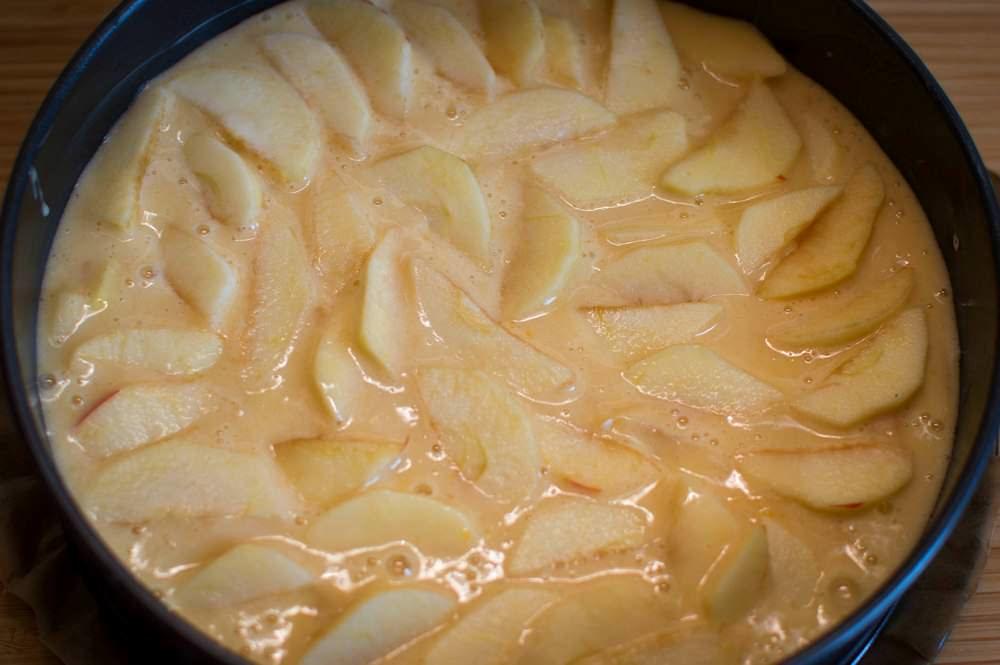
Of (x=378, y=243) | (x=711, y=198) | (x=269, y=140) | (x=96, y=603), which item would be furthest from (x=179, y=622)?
(x=711, y=198)

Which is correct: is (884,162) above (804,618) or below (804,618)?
above

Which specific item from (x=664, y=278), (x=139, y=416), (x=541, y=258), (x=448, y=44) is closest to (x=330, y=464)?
(x=139, y=416)

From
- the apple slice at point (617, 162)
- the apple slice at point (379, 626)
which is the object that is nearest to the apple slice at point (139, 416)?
the apple slice at point (379, 626)

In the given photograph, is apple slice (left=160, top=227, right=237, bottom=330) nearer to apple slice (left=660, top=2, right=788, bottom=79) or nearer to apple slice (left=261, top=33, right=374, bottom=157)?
apple slice (left=261, top=33, right=374, bottom=157)

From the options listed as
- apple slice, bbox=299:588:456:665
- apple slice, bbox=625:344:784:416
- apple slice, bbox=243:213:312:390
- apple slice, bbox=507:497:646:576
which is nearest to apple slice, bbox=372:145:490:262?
apple slice, bbox=243:213:312:390

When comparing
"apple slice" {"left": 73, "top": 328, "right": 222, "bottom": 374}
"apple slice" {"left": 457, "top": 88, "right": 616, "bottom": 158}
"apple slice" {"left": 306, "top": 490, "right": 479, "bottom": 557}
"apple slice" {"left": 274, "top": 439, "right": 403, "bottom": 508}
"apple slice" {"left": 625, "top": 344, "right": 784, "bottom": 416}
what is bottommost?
"apple slice" {"left": 306, "top": 490, "right": 479, "bottom": 557}

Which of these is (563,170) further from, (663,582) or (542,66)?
(663,582)

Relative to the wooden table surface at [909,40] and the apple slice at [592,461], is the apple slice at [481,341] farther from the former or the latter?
the wooden table surface at [909,40]
